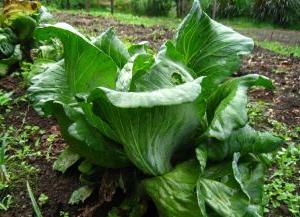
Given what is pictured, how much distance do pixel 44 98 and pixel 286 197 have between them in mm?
1516

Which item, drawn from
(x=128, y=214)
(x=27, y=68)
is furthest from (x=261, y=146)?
(x=27, y=68)

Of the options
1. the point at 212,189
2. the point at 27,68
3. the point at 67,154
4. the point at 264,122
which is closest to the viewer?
the point at 212,189

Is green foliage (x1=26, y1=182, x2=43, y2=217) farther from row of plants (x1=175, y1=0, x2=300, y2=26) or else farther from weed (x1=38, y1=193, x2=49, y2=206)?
row of plants (x1=175, y1=0, x2=300, y2=26)

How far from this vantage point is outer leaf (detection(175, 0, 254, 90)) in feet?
7.59

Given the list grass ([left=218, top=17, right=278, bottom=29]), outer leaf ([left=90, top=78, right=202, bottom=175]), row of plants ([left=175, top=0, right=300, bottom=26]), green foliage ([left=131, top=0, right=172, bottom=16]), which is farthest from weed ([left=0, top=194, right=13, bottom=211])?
green foliage ([left=131, top=0, right=172, bottom=16])

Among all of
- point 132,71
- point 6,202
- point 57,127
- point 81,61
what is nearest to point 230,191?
point 132,71

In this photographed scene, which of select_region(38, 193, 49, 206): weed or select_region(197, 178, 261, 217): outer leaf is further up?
select_region(197, 178, 261, 217): outer leaf

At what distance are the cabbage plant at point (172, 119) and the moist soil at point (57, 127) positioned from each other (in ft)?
0.97

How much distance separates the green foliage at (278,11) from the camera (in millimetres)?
12828

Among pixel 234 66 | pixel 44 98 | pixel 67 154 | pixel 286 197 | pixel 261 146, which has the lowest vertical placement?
pixel 286 197

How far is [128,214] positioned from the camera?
2.14 meters

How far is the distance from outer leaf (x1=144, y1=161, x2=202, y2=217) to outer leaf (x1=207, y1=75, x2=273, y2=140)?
220 millimetres

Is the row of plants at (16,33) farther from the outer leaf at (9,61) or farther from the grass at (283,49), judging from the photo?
the grass at (283,49)

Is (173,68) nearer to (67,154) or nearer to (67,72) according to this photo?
(67,72)
